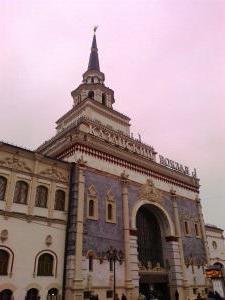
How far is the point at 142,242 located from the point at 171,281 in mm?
4848

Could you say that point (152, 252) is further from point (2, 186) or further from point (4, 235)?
point (2, 186)

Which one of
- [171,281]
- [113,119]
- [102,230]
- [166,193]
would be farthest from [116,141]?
[171,281]

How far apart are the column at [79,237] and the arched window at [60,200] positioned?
1304mm

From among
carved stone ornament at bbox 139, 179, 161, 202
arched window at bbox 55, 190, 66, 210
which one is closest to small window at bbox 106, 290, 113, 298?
arched window at bbox 55, 190, 66, 210

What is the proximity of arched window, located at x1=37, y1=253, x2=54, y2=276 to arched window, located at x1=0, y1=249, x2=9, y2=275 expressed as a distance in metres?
2.51

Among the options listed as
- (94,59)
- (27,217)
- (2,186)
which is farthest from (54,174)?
(94,59)

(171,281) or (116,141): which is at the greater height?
(116,141)

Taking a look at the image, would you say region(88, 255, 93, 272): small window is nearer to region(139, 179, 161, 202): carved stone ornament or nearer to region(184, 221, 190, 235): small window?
region(139, 179, 161, 202): carved stone ornament

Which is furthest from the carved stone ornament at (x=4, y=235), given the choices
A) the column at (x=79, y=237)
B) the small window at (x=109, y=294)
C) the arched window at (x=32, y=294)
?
the small window at (x=109, y=294)

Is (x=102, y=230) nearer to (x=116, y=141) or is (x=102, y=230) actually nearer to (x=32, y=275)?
(x=32, y=275)

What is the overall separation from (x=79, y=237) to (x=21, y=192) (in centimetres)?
573

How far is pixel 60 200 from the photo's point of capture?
25.3m

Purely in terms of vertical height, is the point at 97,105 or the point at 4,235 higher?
the point at 97,105

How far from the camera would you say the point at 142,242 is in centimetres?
3098
